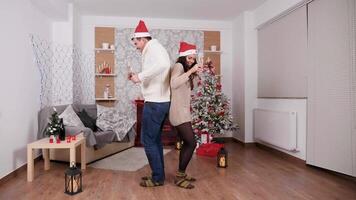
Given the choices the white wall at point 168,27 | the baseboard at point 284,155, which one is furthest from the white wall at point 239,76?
the baseboard at point 284,155

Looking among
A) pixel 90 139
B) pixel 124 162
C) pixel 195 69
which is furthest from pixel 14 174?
pixel 195 69

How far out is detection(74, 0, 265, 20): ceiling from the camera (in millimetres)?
4730

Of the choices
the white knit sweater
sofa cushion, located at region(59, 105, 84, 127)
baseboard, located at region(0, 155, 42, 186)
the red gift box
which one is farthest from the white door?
baseboard, located at region(0, 155, 42, 186)

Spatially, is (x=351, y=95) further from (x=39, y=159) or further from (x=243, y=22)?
(x=39, y=159)

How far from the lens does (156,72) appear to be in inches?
101

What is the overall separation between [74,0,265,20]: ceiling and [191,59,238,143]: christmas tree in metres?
1.23

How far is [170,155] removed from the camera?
4469 millimetres

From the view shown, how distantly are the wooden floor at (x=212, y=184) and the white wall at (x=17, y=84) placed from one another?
0.34m

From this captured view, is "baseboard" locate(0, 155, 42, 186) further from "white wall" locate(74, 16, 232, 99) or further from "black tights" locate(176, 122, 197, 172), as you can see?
"white wall" locate(74, 16, 232, 99)

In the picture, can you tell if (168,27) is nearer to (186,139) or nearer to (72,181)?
(186,139)

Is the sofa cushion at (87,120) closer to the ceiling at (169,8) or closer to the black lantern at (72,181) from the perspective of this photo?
the black lantern at (72,181)

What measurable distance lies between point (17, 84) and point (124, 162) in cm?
166

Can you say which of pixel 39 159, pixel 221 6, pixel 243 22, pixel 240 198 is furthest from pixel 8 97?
pixel 243 22

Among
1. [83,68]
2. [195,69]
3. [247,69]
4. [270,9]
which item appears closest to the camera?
[195,69]
